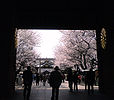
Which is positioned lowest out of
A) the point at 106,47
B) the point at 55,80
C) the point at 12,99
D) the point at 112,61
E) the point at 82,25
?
the point at 12,99

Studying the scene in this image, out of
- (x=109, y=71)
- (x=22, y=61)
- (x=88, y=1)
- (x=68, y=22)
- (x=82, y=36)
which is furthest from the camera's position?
(x=22, y=61)

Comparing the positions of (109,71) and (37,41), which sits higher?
(37,41)

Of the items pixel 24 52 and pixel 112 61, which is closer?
pixel 112 61

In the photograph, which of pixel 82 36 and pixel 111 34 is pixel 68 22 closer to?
pixel 111 34

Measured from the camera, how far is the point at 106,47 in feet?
51.7

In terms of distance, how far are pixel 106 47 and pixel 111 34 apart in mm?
1896

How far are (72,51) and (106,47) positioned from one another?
25307 mm

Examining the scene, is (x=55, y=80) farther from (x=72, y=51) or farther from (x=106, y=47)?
(x=72, y=51)

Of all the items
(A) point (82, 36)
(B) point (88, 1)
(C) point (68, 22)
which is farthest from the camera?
(A) point (82, 36)

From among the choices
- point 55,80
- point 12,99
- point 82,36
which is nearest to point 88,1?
point 55,80

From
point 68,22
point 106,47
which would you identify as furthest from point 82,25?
point 106,47

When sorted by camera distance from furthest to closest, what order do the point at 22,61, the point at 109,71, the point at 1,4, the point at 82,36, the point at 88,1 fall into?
the point at 22,61 → the point at 82,36 → the point at 109,71 → the point at 88,1 → the point at 1,4

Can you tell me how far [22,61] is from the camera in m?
40.5

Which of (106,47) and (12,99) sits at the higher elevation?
(106,47)
